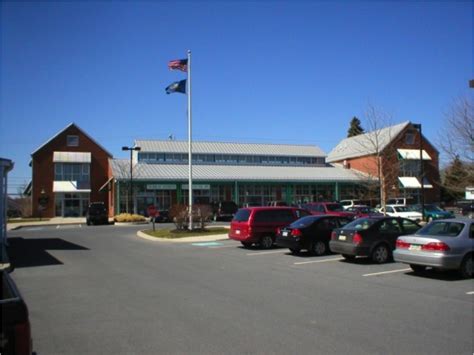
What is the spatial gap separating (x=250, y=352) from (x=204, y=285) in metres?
4.92

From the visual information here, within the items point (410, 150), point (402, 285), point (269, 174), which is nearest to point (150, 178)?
point (269, 174)

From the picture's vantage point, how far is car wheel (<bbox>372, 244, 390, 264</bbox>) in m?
14.0

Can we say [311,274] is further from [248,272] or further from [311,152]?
[311,152]

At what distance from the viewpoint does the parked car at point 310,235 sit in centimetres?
1622

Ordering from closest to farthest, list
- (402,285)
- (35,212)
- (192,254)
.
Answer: (402,285), (192,254), (35,212)

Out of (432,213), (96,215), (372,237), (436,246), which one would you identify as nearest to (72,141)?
(96,215)

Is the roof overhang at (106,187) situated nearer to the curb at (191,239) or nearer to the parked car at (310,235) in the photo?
the curb at (191,239)

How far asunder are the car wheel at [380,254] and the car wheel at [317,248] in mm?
2688

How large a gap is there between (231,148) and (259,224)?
44676 millimetres

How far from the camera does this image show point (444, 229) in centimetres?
1168

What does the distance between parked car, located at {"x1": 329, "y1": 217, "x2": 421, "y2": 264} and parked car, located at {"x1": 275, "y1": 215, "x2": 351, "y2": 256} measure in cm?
141

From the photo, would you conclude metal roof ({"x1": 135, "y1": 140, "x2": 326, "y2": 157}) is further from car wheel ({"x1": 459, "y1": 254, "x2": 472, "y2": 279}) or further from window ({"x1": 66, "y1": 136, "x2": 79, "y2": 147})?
car wheel ({"x1": 459, "y1": 254, "x2": 472, "y2": 279})

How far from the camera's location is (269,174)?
186 ft

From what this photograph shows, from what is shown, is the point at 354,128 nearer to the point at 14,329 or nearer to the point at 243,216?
the point at 243,216
